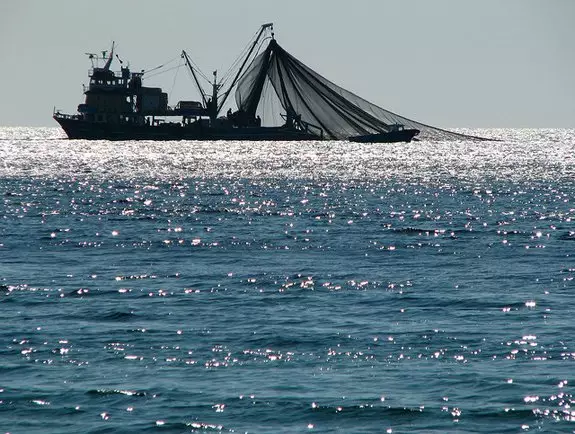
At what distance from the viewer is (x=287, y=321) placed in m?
31.8

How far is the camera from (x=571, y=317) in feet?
105

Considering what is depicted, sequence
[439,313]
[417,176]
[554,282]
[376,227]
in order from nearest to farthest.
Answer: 1. [439,313]
2. [554,282]
3. [376,227]
4. [417,176]

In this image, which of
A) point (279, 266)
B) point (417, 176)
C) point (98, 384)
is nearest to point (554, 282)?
point (279, 266)

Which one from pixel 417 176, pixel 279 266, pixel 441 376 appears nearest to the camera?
pixel 441 376

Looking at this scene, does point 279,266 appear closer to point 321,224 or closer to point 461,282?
point 461,282

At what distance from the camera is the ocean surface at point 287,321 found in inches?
894

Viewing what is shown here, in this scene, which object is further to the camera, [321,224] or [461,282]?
[321,224]

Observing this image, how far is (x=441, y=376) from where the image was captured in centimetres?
2514

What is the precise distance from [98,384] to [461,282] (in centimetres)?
1836

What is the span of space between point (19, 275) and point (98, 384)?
17930mm

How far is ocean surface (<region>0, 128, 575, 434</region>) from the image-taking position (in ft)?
74.5

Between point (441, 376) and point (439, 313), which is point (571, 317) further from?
point (441, 376)

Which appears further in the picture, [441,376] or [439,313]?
[439,313]

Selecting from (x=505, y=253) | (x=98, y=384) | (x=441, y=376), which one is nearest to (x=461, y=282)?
(x=505, y=253)
